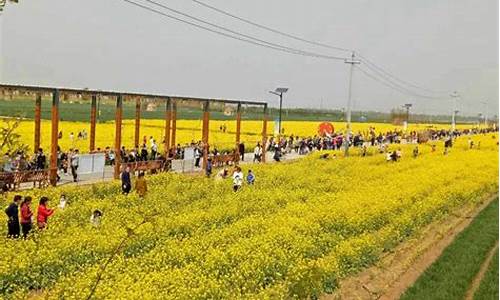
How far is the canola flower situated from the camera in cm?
1124

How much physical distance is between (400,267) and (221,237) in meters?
4.96

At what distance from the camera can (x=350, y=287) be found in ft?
46.0

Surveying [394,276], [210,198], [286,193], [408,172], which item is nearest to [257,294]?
[394,276]

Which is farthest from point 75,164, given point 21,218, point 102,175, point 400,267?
point 400,267

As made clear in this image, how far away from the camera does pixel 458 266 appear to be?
53.4 ft

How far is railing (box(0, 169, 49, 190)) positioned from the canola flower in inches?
36.3

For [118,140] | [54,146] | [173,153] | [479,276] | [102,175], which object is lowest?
[479,276]

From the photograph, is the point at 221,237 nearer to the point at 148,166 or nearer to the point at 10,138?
the point at 10,138

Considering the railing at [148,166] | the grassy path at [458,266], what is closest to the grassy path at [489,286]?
the grassy path at [458,266]

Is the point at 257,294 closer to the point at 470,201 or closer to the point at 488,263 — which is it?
the point at 488,263

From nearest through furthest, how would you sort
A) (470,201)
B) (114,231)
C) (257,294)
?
(257,294)
(114,231)
(470,201)

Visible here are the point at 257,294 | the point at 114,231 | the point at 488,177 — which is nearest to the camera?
the point at 257,294

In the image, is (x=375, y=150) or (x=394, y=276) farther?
(x=375, y=150)

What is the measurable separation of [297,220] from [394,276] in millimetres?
3431
